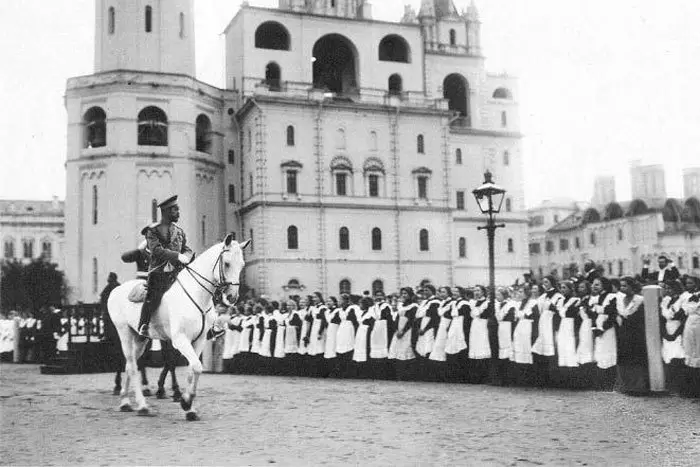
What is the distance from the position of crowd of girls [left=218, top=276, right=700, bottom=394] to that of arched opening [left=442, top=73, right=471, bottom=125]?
4759cm

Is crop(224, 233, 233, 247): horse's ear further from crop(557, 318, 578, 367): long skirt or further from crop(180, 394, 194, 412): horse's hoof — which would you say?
crop(557, 318, 578, 367): long skirt

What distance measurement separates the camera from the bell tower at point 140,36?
Answer: 5475 cm

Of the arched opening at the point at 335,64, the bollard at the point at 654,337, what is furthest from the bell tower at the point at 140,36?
the bollard at the point at 654,337

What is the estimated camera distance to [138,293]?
12219mm

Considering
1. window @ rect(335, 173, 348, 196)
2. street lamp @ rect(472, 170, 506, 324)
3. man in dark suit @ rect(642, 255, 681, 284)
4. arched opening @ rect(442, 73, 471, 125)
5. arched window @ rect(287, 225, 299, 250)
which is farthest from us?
arched opening @ rect(442, 73, 471, 125)

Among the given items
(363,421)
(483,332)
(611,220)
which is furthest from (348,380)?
(611,220)

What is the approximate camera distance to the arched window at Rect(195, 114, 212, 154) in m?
57.3

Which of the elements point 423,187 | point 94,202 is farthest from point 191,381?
point 423,187

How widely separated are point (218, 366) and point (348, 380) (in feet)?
16.9

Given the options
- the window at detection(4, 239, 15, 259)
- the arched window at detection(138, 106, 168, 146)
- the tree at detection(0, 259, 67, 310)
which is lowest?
the tree at detection(0, 259, 67, 310)

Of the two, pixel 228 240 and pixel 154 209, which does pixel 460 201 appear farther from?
pixel 228 240

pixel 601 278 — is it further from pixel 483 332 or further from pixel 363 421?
pixel 363 421

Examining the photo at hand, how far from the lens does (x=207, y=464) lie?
7.86 meters

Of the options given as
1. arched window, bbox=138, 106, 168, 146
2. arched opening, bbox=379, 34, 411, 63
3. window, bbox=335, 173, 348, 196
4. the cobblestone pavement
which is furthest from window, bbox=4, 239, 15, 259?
the cobblestone pavement
